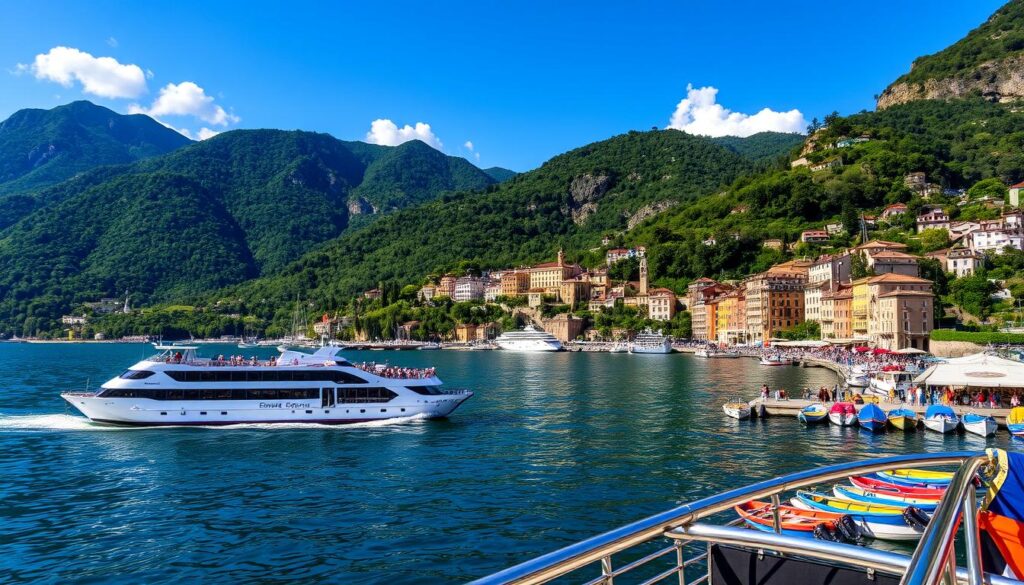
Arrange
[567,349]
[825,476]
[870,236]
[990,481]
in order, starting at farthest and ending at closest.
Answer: [567,349], [870,236], [990,481], [825,476]

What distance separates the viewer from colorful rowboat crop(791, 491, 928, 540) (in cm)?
1706

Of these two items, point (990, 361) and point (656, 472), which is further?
point (990, 361)

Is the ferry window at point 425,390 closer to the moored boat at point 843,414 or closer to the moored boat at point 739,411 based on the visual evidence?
the moored boat at point 739,411

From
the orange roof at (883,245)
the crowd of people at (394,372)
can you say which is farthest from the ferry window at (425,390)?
the orange roof at (883,245)

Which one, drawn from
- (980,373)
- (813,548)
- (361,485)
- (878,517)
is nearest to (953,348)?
(980,373)

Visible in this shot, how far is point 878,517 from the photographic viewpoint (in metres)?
17.5

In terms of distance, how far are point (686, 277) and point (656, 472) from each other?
135m

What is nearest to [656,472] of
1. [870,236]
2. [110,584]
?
[110,584]

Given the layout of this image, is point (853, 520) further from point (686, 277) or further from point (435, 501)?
point (686, 277)

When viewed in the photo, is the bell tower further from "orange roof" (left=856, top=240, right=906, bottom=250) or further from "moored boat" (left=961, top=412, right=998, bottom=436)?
"moored boat" (left=961, top=412, right=998, bottom=436)

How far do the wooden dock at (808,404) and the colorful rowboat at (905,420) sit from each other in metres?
0.63

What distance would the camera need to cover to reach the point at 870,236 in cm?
12450

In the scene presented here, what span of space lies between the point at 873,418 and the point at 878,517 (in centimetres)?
1715

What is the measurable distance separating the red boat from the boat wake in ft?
71.9
